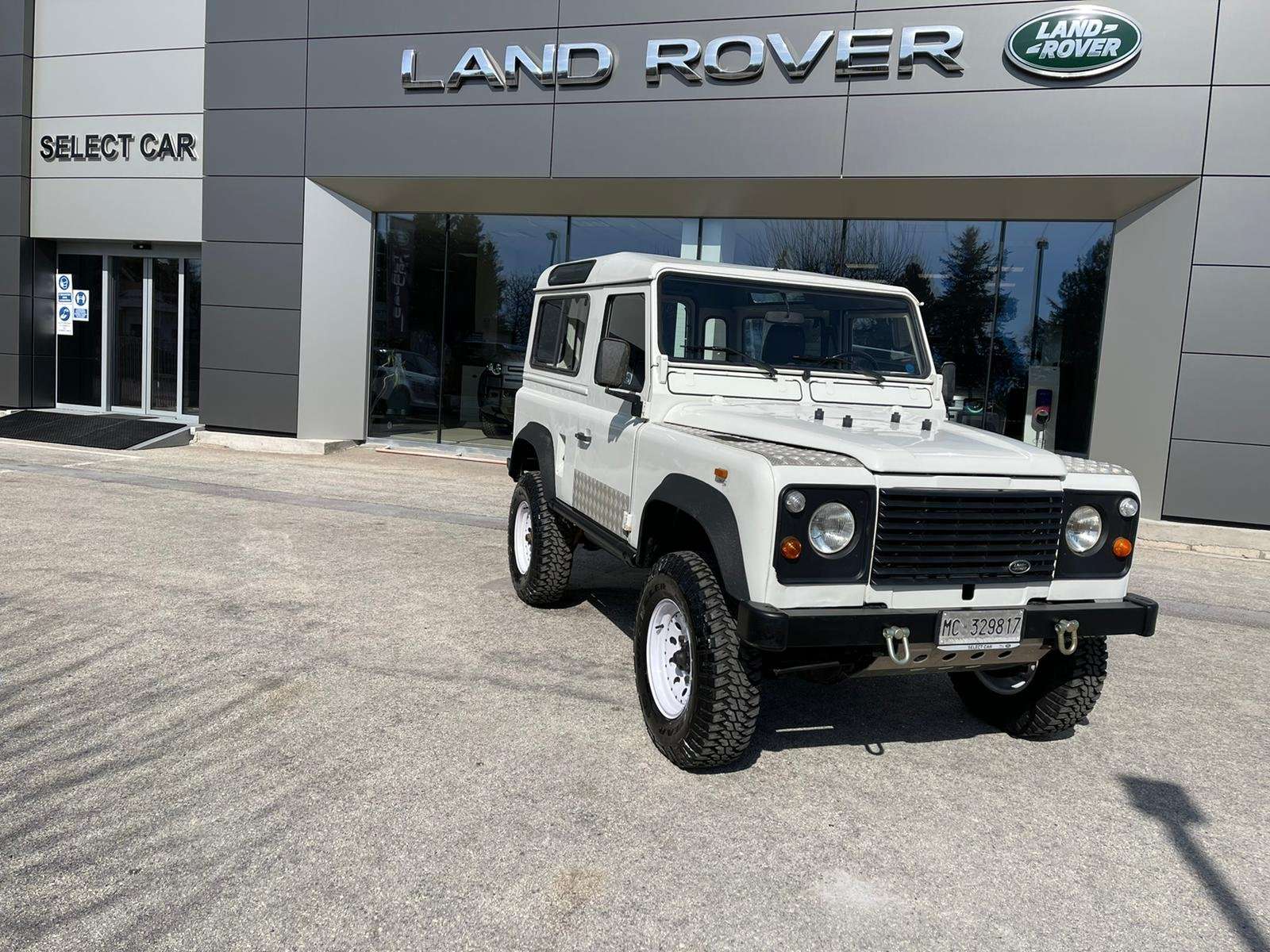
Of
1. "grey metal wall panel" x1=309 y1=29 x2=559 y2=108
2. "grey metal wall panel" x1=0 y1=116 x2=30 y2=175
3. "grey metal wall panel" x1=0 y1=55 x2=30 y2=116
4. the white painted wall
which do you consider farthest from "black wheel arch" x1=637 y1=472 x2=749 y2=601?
"grey metal wall panel" x1=0 y1=55 x2=30 y2=116

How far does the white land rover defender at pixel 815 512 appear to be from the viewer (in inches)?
137

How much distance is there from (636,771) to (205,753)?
175 cm

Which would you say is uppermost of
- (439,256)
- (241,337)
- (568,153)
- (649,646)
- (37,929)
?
(568,153)

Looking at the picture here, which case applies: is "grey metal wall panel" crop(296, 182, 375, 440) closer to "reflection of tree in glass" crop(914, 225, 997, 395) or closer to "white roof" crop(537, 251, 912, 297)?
"reflection of tree in glass" crop(914, 225, 997, 395)

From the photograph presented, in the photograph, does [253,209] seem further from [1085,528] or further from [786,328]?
[1085,528]

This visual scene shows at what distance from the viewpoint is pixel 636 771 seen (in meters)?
3.88

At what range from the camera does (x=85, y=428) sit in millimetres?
Answer: 13836

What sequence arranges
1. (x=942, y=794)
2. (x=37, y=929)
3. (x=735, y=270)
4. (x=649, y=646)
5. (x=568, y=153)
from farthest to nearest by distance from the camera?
1. (x=568, y=153)
2. (x=735, y=270)
3. (x=649, y=646)
4. (x=942, y=794)
5. (x=37, y=929)

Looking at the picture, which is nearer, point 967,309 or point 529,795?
point 529,795

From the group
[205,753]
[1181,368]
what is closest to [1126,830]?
[205,753]

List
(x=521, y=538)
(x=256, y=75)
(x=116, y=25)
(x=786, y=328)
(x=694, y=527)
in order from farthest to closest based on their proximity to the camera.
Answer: (x=116, y=25) → (x=256, y=75) → (x=521, y=538) → (x=786, y=328) → (x=694, y=527)

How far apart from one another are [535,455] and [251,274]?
360 inches

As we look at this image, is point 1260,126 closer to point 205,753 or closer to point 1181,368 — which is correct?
point 1181,368

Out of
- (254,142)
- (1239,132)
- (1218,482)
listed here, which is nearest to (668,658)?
(1218,482)
